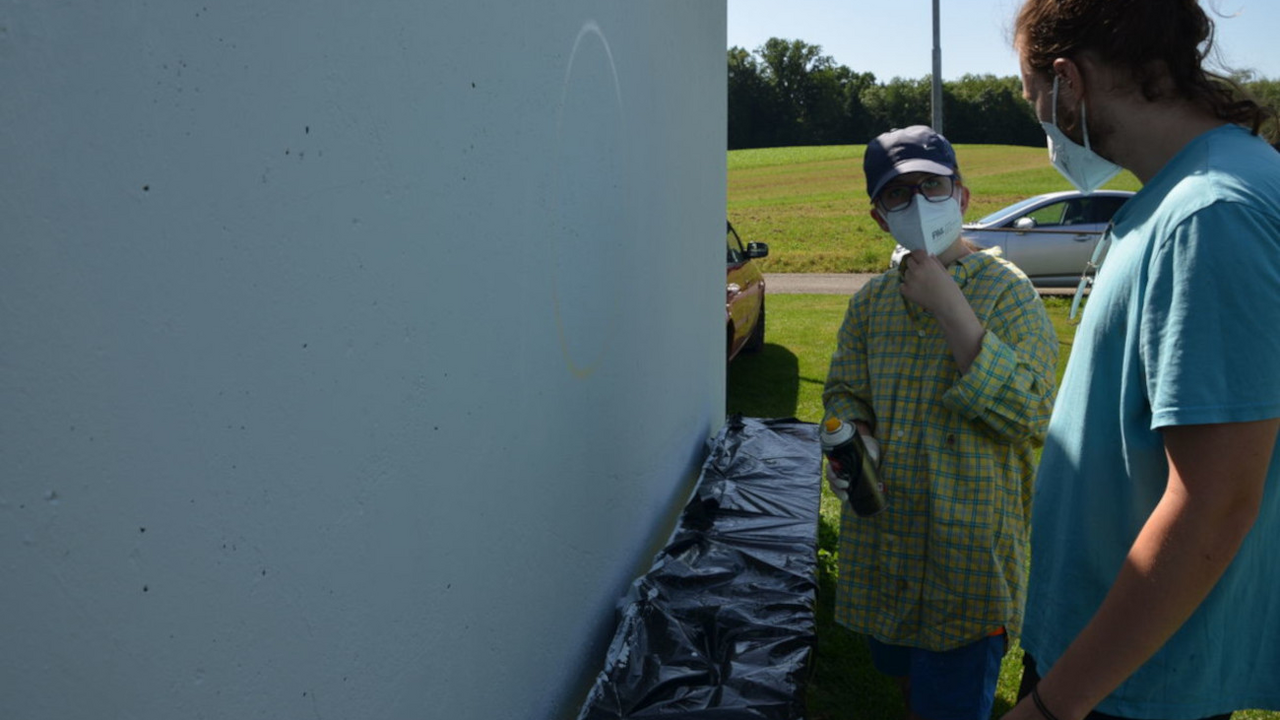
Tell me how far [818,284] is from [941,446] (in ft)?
49.3

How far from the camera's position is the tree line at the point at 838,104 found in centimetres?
6588

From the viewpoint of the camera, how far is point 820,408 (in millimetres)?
8195

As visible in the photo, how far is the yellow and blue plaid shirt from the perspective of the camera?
2338mm

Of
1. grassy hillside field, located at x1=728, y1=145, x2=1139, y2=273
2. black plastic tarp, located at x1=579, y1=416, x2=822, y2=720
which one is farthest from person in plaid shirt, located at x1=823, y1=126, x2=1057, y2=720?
grassy hillside field, located at x1=728, y1=145, x2=1139, y2=273

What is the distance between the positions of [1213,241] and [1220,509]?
338mm

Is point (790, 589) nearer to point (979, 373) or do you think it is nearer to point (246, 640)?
point (979, 373)

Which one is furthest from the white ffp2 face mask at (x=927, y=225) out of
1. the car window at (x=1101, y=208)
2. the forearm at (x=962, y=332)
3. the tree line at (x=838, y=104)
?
the tree line at (x=838, y=104)

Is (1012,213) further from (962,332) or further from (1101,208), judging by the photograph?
(962,332)

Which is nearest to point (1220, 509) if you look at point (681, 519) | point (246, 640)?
point (246, 640)

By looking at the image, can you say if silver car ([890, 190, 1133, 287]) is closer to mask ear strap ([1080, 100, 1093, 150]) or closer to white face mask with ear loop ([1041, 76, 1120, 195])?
white face mask with ear loop ([1041, 76, 1120, 195])

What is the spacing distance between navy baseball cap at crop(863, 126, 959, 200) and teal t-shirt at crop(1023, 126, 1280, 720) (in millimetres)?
971

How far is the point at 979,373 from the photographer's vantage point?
2.19 metres

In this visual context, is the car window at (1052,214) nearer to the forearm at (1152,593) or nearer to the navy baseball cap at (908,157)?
the navy baseball cap at (908,157)

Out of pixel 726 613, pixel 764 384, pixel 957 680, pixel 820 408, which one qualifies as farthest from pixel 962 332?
pixel 764 384
